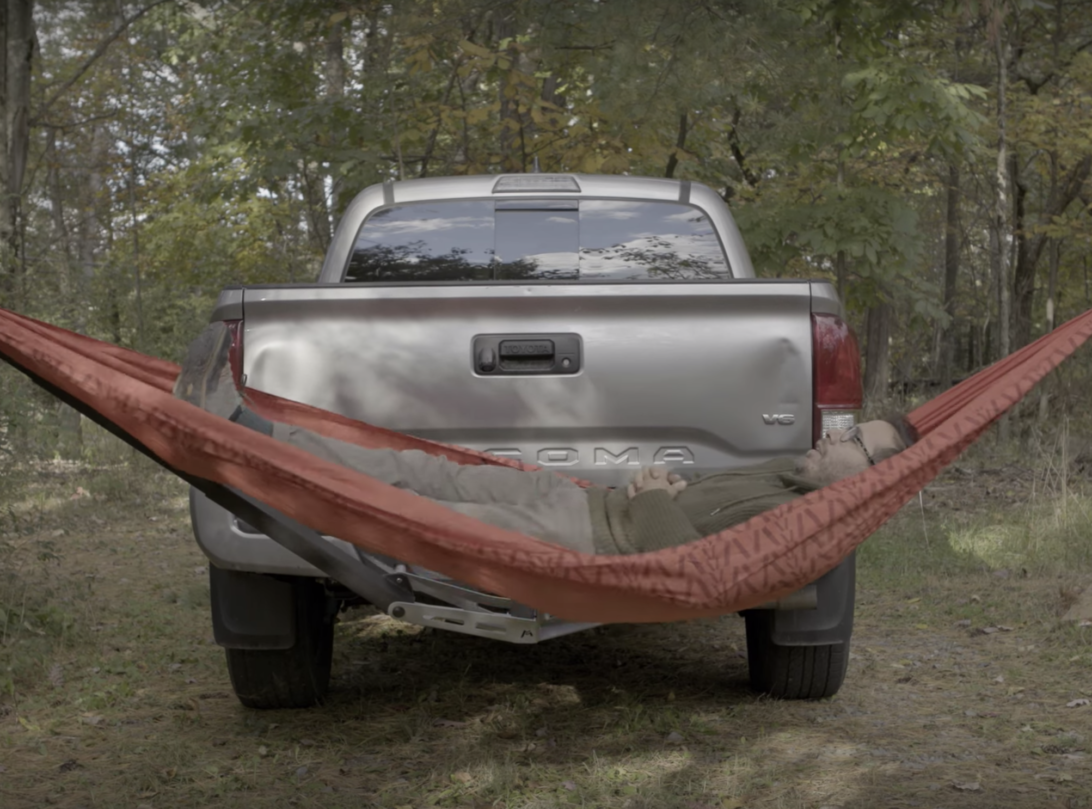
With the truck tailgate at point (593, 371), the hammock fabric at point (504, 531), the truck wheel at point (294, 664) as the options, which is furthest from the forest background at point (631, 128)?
the hammock fabric at point (504, 531)

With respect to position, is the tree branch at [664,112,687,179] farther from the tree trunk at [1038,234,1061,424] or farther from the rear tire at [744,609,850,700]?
the rear tire at [744,609,850,700]

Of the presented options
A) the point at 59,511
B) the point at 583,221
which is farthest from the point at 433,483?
the point at 59,511

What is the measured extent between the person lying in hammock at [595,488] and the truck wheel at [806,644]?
A: 0.47 metres

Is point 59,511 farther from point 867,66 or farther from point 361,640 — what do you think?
point 867,66

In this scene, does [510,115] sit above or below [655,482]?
above

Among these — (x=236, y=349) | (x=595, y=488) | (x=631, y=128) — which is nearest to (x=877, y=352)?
(x=631, y=128)

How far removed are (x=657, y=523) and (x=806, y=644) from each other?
0.85 m

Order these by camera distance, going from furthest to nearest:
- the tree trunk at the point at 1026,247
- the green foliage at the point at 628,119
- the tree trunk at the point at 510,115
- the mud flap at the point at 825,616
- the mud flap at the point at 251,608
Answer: the tree trunk at the point at 1026,247 < the tree trunk at the point at 510,115 < the green foliage at the point at 628,119 < the mud flap at the point at 825,616 < the mud flap at the point at 251,608

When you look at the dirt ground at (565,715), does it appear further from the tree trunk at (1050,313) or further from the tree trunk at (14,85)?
the tree trunk at (1050,313)

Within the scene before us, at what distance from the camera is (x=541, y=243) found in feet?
15.4

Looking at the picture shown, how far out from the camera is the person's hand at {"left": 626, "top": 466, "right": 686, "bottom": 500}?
3211 millimetres

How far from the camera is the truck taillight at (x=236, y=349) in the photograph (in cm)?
323

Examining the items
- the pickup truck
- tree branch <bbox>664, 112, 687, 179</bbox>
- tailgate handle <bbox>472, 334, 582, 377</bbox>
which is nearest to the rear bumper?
the pickup truck

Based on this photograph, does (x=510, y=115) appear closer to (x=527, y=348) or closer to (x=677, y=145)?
(x=677, y=145)
